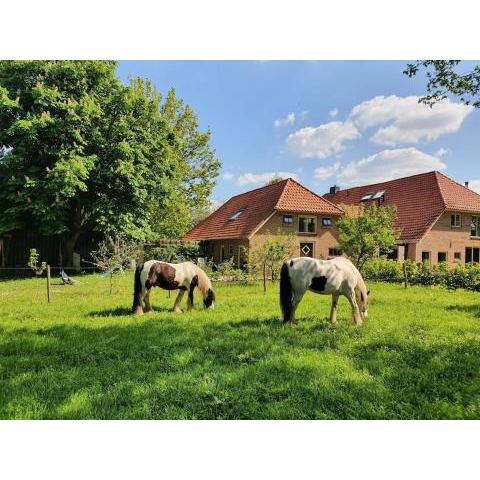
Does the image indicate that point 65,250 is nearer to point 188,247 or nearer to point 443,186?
point 188,247

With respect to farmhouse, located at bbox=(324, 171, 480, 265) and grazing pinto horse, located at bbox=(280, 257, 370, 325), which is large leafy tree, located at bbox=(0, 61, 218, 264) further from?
grazing pinto horse, located at bbox=(280, 257, 370, 325)

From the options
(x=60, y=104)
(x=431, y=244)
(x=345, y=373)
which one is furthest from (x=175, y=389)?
(x=431, y=244)

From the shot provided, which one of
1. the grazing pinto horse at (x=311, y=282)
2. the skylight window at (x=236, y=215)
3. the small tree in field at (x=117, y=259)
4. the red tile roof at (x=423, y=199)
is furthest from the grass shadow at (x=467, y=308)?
the skylight window at (x=236, y=215)

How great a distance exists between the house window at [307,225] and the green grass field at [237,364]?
386 inches

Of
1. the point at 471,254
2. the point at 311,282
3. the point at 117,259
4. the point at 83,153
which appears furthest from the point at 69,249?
the point at 471,254

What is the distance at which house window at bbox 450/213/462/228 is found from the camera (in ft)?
60.2

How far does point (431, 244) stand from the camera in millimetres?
18266

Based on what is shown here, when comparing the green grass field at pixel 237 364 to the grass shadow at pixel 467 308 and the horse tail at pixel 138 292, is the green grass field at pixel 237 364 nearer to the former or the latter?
the grass shadow at pixel 467 308

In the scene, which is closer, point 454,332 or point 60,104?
point 454,332

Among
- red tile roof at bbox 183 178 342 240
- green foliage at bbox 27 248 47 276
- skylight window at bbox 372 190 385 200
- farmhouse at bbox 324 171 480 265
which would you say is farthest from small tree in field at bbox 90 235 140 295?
skylight window at bbox 372 190 385 200

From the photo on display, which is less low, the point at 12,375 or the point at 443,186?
the point at 443,186

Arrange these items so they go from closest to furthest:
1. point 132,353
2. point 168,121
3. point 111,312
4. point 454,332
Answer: point 132,353 → point 454,332 → point 111,312 → point 168,121

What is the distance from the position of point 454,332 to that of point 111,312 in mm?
6703

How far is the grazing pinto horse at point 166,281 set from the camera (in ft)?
25.2
